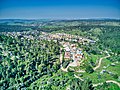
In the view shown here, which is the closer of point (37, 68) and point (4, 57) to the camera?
point (37, 68)

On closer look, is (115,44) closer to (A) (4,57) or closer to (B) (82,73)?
(B) (82,73)

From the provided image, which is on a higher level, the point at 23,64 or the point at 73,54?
the point at 23,64

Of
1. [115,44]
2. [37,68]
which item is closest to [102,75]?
[37,68]

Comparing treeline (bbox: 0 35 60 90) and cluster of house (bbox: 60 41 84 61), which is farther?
cluster of house (bbox: 60 41 84 61)

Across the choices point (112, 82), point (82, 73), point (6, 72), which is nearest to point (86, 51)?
point (82, 73)

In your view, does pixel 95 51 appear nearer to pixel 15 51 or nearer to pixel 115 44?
pixel 115 44

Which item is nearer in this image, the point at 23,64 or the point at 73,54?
the point at 23,64

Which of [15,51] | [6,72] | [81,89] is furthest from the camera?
[15,51]

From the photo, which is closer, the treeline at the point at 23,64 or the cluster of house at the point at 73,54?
the treeline at the point at 23,64

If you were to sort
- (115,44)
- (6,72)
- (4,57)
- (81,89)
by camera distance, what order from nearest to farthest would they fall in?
(81,89) < (6,72) < (4,57) < (115,44)
